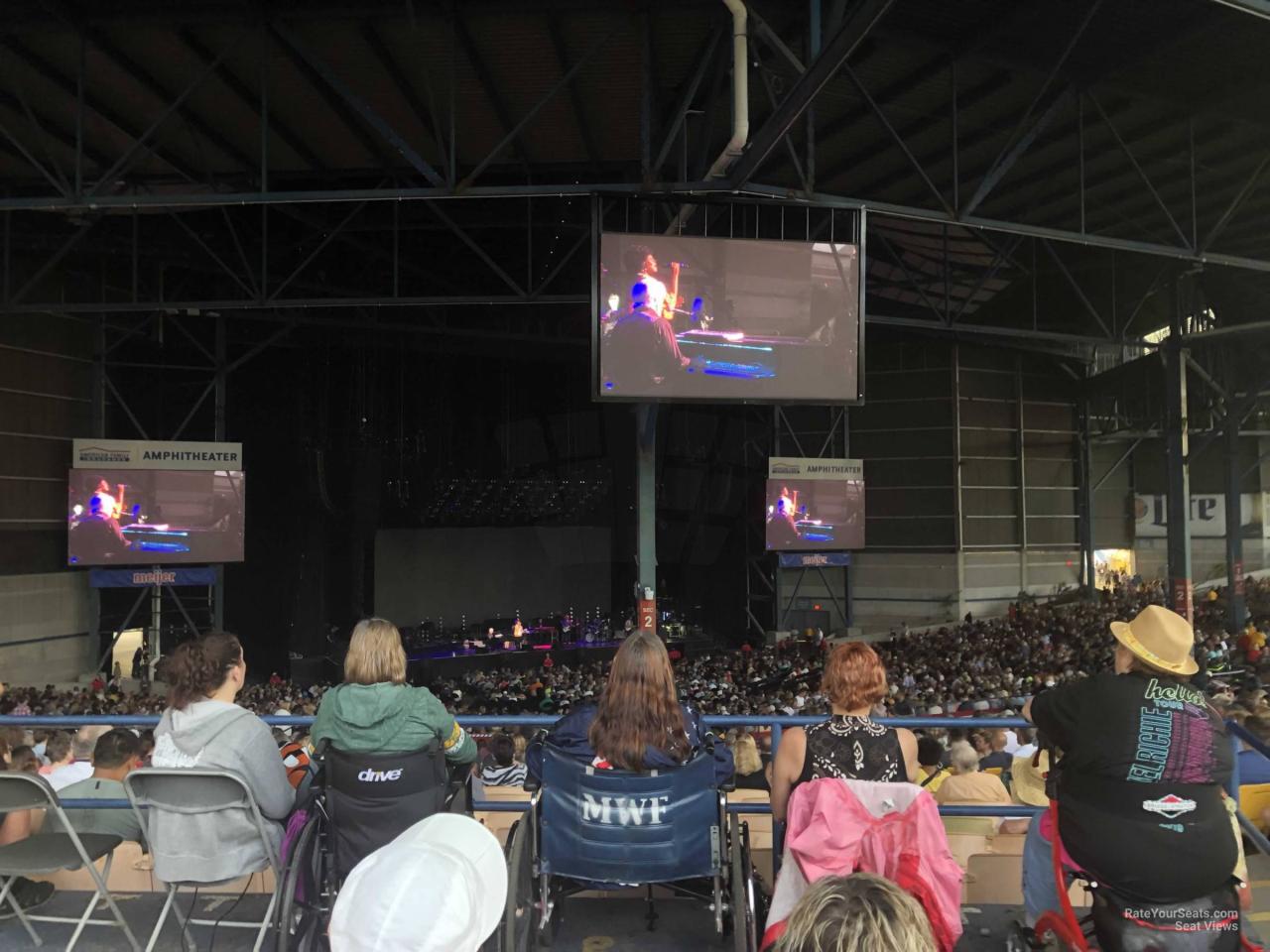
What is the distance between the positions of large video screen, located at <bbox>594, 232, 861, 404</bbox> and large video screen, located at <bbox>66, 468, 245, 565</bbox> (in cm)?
1112

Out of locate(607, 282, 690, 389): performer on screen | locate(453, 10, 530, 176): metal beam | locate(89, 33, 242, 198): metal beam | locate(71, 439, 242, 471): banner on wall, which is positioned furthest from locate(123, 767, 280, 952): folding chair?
locate(71, 439, 242, 471): banner on wall

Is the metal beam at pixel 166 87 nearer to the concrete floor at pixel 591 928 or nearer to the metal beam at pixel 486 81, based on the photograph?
the metal beam at pixel 486 81

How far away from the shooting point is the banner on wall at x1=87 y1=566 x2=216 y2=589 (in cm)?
1634

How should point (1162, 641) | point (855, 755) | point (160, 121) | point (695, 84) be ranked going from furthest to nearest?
point (160, 121) → point (695, 84) → point (855, 755) → point (1162, 641)

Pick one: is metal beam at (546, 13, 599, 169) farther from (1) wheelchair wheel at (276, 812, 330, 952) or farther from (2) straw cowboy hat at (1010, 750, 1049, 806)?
(1) wheelchair wheel at (276, 812, 330, 952)

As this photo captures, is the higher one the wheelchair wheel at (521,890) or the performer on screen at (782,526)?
the performer on screen at (782,526)

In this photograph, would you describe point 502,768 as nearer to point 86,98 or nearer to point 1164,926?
point 1164,926

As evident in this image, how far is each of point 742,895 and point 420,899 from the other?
4.79ft

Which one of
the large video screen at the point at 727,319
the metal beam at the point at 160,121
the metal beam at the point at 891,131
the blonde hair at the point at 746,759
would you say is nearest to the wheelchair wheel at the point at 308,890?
the blonde hair at the point at 746,759

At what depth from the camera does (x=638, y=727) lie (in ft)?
9.16

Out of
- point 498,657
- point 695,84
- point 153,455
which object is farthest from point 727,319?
point 498,657

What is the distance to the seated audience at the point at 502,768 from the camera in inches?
241

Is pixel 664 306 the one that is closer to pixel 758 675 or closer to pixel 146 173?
pixel 146 173

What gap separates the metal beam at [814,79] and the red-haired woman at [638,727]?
13.4 ft
